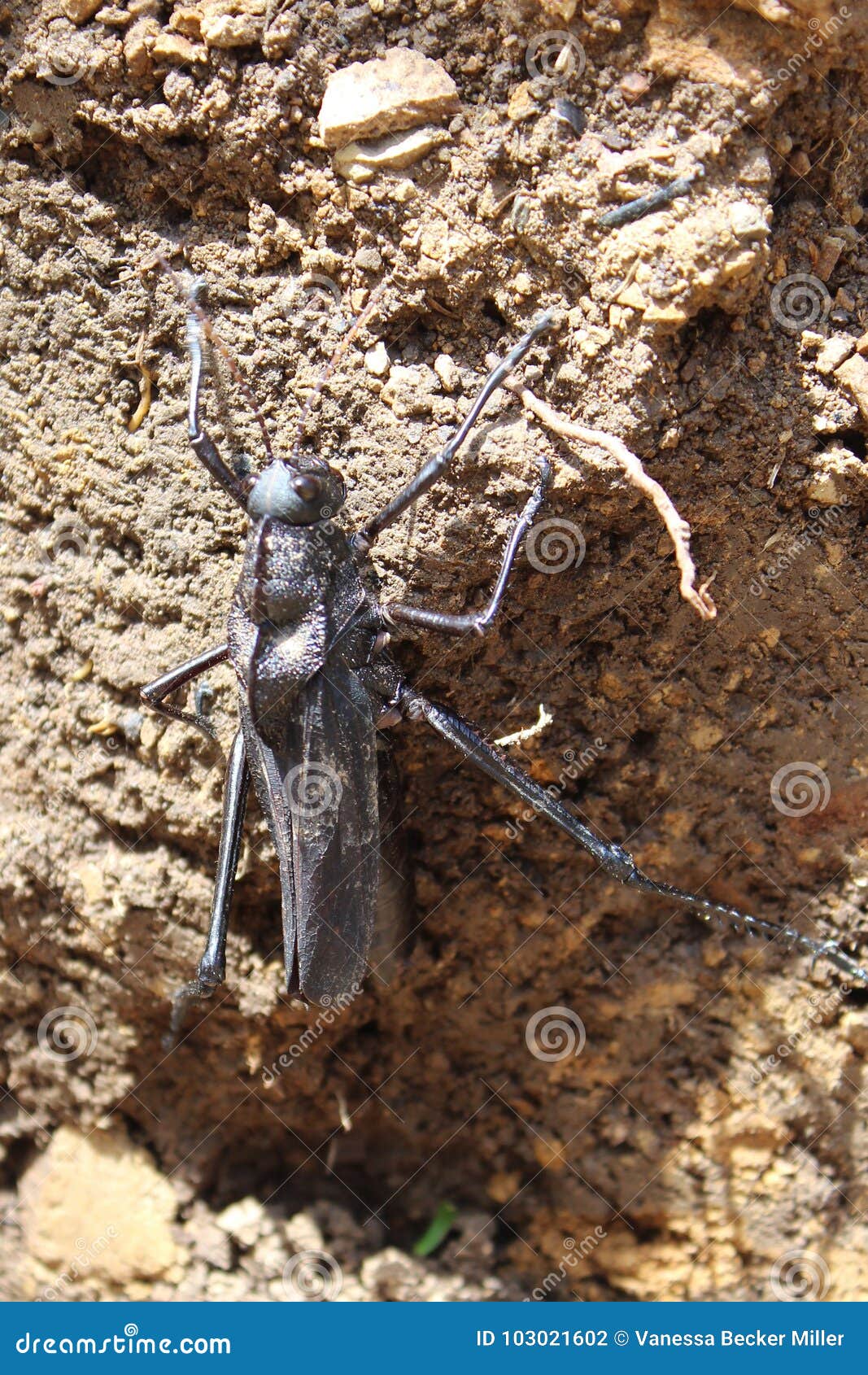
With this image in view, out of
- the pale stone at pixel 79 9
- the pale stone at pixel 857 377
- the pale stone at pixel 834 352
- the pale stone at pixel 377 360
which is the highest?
the pale stone at pixel 79 9

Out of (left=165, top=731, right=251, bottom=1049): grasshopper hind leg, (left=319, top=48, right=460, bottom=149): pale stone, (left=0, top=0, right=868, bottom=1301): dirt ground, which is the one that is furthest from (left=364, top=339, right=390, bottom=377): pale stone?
(left=165, top=731, right=251, bottom=1049): grasshopper hind leg

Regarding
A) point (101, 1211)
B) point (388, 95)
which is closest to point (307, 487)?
point (388, 95)

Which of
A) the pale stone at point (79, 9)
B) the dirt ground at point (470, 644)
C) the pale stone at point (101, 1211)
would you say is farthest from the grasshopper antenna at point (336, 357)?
the pale stone at point (101, 1211)

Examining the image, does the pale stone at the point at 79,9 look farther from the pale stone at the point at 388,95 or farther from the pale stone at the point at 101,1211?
the pale stone at the point at 101,1211

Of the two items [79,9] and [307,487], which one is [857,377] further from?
[79,9]

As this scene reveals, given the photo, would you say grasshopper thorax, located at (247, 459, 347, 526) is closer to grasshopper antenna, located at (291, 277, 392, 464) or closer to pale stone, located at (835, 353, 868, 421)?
grasshopper antenna, located at (291, 277, 392, 464)

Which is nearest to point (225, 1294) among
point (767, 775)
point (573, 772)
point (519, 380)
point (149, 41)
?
point (573, 772)

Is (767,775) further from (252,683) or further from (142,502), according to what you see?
(142,502)

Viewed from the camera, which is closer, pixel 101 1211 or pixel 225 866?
pixel 225 866
